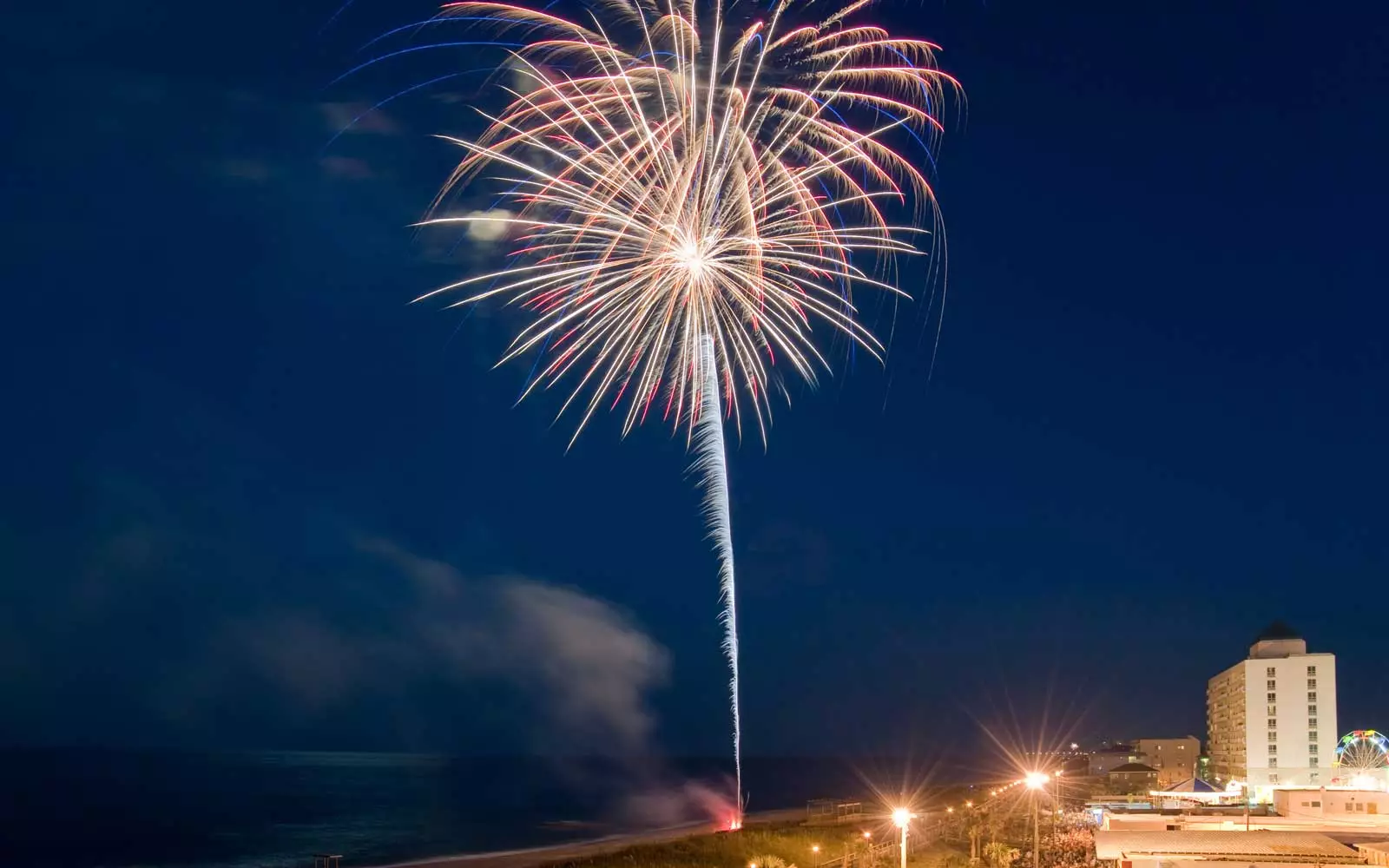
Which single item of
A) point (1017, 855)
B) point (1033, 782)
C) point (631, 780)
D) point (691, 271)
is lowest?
point (631, 780)

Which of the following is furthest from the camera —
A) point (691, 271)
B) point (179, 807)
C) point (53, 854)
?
point (179, 807)

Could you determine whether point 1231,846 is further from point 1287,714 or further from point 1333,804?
point 1287,714

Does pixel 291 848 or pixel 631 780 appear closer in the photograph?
pixel 291 848

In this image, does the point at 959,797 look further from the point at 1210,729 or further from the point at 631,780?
the point at 631,780

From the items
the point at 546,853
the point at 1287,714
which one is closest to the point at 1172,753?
the point at 1287,714

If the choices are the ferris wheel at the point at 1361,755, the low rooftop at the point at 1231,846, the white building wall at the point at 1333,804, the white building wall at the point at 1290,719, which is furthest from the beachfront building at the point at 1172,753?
the low rooftop at the point at 1231,846

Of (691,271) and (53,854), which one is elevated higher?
A: (691,271)

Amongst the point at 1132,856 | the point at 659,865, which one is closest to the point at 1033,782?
the point at 1132,856
